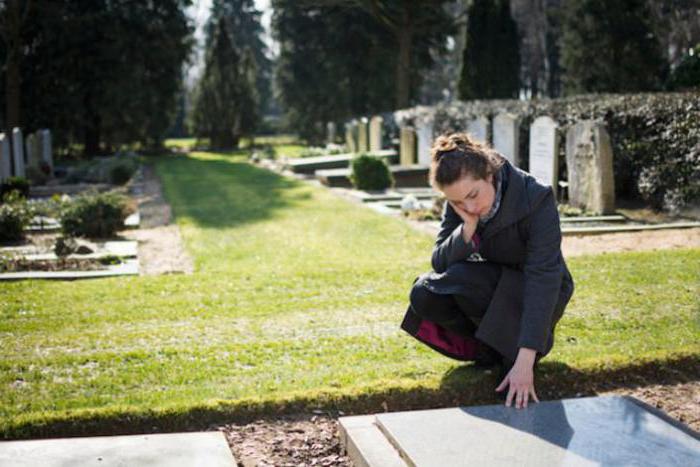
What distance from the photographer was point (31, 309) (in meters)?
5.65

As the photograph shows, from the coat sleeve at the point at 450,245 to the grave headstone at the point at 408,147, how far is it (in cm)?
1506

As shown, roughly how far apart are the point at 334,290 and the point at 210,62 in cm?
2868

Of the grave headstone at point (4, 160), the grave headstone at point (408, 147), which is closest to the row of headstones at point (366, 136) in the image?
the grave headstone at point (408, 147)

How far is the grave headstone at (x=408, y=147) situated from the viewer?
18.7 meters

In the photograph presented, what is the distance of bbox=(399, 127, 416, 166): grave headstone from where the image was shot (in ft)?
61.2

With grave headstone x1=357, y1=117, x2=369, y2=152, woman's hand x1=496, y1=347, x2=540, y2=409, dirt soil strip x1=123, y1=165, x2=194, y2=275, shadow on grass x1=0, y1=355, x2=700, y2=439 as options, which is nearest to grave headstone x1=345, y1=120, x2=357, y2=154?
grave headstone x1=357, y1=117, x2=369, y2=152

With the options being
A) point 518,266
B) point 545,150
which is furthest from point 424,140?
point 518,266

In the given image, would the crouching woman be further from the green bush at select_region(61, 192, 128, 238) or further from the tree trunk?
the tree trunk

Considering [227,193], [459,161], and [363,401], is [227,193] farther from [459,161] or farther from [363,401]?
[459,161]

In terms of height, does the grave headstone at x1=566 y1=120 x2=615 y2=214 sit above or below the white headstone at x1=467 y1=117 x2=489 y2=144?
below

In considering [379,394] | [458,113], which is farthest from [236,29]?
[379,394]

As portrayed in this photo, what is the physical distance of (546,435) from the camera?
282 centimetres

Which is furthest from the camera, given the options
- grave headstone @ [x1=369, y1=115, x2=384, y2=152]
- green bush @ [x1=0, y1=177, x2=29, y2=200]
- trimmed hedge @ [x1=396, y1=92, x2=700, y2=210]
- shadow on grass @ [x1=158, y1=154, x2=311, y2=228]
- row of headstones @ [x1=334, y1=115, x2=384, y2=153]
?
row of headstones @ [x1=334, y1=115, x2=384, y2=153]

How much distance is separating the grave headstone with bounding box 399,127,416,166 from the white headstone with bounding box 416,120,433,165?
160 mm
